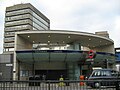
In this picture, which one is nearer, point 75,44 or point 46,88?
point 46,88

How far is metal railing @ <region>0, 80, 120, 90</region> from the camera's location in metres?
12.0

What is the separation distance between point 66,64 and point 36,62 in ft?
20.8

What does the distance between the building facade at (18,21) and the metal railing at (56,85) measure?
93452mm

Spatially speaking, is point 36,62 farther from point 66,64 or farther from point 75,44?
point 75,44

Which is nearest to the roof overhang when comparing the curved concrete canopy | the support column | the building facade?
the support column

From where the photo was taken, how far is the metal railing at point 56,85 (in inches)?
473

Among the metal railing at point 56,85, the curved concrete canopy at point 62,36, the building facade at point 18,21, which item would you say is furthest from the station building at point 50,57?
the building facade at point 18,21

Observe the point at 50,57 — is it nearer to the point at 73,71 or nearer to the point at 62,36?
the point at 62,36

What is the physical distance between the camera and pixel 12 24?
110m

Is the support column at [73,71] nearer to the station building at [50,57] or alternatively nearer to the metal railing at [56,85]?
the station building at [50,57]

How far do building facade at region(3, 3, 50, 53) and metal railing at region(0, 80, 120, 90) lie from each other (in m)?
93.5

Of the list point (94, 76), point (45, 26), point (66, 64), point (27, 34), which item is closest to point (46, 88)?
point (94, 76)

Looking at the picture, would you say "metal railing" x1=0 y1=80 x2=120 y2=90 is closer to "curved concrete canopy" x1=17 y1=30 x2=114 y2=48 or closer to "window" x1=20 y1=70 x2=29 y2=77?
"curved concrete canopy" x1=17 y1=30 x2=114 y2=48

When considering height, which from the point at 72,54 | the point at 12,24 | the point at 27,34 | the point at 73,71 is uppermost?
the point at 12,24
